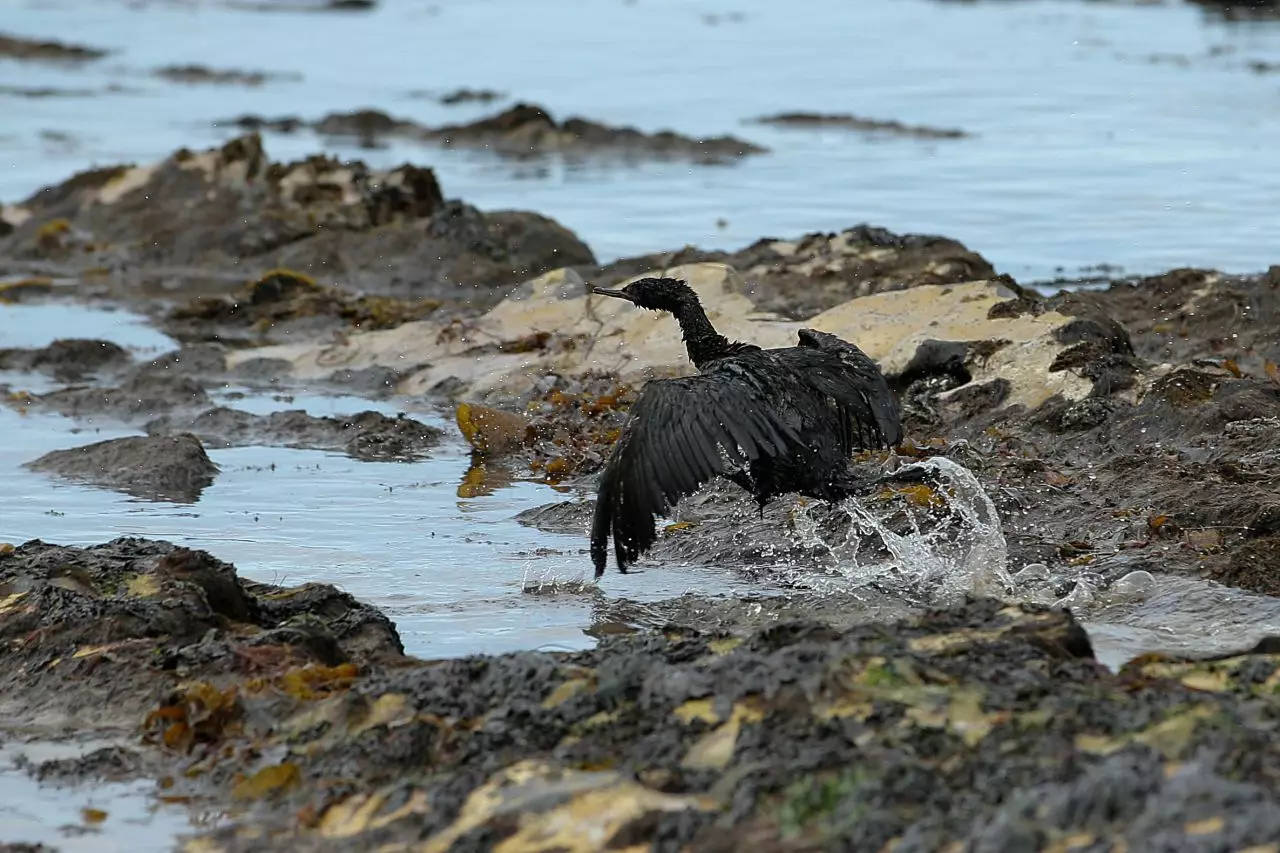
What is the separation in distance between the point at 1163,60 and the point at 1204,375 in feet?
67.7

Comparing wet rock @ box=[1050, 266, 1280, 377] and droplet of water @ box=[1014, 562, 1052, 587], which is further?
wet rock @ box=[1050, 266, 1280, 377]

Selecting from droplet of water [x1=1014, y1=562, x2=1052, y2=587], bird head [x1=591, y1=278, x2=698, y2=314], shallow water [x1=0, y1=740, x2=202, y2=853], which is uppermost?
bird head [x1=591, y1=278, x2=698, y2=314]

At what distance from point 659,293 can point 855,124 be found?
52.3 ft

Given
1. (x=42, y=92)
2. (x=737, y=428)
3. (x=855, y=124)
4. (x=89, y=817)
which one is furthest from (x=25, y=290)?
(x=42, y=92)

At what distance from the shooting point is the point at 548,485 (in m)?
8.98

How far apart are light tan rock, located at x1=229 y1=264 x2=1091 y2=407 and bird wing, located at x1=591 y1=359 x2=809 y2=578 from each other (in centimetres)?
301

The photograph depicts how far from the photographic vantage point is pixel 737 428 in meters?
6.48

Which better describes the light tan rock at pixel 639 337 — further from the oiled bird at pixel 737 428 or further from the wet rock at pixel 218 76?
the wet rock at pixel 218 76

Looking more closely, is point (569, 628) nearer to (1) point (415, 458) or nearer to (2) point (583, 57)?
(1) point (415, 458)

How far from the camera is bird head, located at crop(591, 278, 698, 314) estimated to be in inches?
303

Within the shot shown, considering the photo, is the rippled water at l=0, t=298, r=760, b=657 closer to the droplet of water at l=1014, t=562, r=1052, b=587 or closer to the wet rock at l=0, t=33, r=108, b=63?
the droplet of water at l=1014, t=562, r=1052, b=587

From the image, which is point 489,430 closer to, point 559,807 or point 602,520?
point 602,520

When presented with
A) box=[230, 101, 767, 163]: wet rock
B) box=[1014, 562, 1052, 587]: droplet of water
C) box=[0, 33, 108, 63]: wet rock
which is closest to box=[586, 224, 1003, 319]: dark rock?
box=[1014, 562, 1052, 587]: droplet of water

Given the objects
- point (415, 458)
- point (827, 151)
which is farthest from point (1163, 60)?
point (415, 458)
